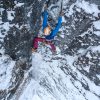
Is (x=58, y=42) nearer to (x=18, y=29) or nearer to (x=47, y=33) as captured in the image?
(x=47, y=33)

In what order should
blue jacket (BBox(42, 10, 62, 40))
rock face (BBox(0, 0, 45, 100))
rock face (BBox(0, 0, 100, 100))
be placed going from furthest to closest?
blue jacket (BBox(42, 10, 62, 40)) < rock face (BBox(0, 0, 100, 100)) < rock face (BBox(0, 0, 45, 100))

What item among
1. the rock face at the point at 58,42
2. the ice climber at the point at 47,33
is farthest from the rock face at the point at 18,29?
the ice climber at the point at 47,33

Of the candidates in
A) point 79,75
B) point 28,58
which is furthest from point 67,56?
point 28,58

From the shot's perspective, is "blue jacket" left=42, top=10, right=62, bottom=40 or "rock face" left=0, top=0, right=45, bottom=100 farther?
"blue jacket" left=42, top=10, right=62, bottom=40

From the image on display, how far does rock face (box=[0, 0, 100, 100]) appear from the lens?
5.00 metres

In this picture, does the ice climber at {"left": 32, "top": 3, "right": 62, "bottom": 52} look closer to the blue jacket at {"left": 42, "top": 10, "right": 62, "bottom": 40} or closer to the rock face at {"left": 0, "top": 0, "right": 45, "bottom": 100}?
the blue jacket at {"left": 42, "top": 10, "right": 62, "bottom": 40}

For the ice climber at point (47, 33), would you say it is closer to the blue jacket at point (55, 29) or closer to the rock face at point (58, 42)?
the blue jacket at point (55, 29)

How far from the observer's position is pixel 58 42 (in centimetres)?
628

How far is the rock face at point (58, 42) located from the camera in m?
5.00

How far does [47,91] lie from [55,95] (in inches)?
16.5

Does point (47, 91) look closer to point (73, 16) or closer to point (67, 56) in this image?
point (67, 56)

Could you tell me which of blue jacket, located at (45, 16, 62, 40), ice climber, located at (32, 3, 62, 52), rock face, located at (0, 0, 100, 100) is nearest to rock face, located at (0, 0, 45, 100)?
rock face, located at (0, 0, 100, 100)

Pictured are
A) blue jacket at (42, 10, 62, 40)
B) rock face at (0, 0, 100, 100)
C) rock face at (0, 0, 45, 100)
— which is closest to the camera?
rock face at (0, 0, 45, 100)

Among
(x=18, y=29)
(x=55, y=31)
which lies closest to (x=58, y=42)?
(x=55, y=31)
